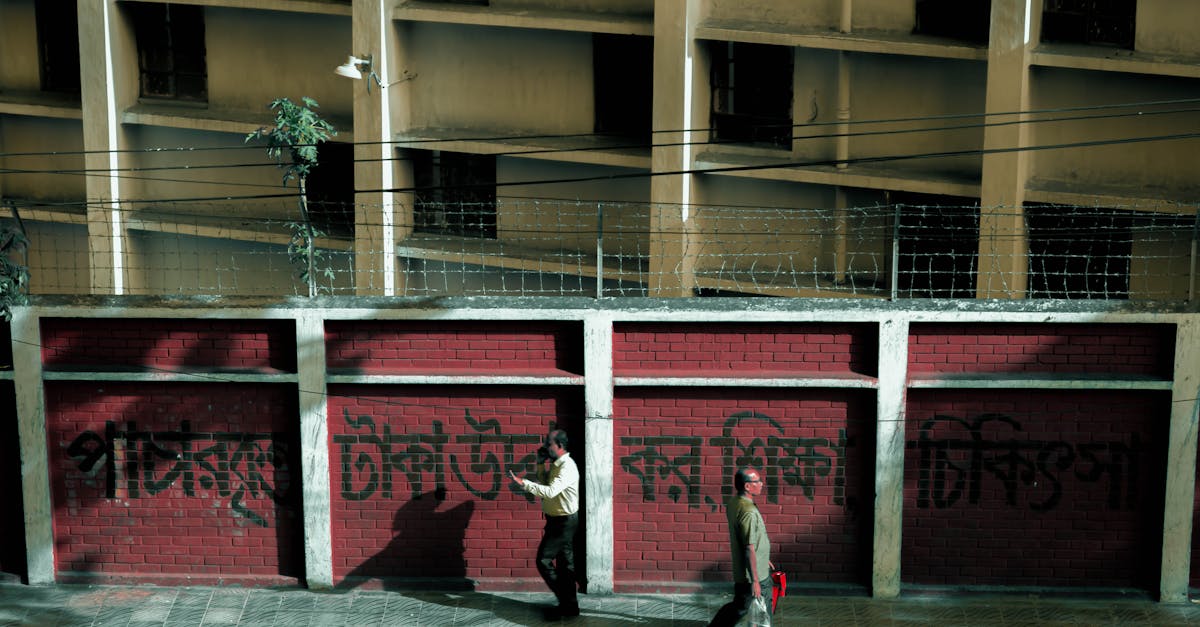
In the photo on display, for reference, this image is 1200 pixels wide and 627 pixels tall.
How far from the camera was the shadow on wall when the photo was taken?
12.2 m

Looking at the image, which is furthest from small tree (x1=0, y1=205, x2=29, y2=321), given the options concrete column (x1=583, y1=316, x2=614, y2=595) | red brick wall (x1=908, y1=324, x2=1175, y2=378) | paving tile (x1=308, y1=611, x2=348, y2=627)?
red brick wall (x1=908, y1=324, x2=1175, y2=378)

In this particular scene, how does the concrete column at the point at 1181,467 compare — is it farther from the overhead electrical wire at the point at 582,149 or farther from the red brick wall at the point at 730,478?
the overhead electrical wire at the point at 582,149

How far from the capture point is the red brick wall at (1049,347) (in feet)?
37.8

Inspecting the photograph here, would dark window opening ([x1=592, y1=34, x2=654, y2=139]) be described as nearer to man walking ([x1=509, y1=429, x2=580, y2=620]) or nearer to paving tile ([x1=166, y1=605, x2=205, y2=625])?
man walking ([x1=509, y1=429, x2=580, y2=620])

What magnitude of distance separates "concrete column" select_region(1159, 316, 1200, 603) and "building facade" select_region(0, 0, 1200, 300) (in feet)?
5.33

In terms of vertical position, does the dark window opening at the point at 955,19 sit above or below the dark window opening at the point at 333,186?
above

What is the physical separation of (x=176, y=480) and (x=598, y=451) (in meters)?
3.65

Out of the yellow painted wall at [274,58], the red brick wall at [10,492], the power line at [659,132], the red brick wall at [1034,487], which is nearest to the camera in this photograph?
the red brick wall at [1034,487]

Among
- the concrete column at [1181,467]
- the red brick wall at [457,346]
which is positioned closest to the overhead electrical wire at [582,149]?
the concrete column at [1181,467]

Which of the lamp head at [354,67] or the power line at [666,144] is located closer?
the power line at [666,144]

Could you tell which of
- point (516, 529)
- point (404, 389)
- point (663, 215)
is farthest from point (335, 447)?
point (663, 215)

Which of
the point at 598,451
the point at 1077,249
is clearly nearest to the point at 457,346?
the point at 598,451

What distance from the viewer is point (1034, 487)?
11.8 metres

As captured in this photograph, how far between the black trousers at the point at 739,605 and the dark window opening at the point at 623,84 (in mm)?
6584
